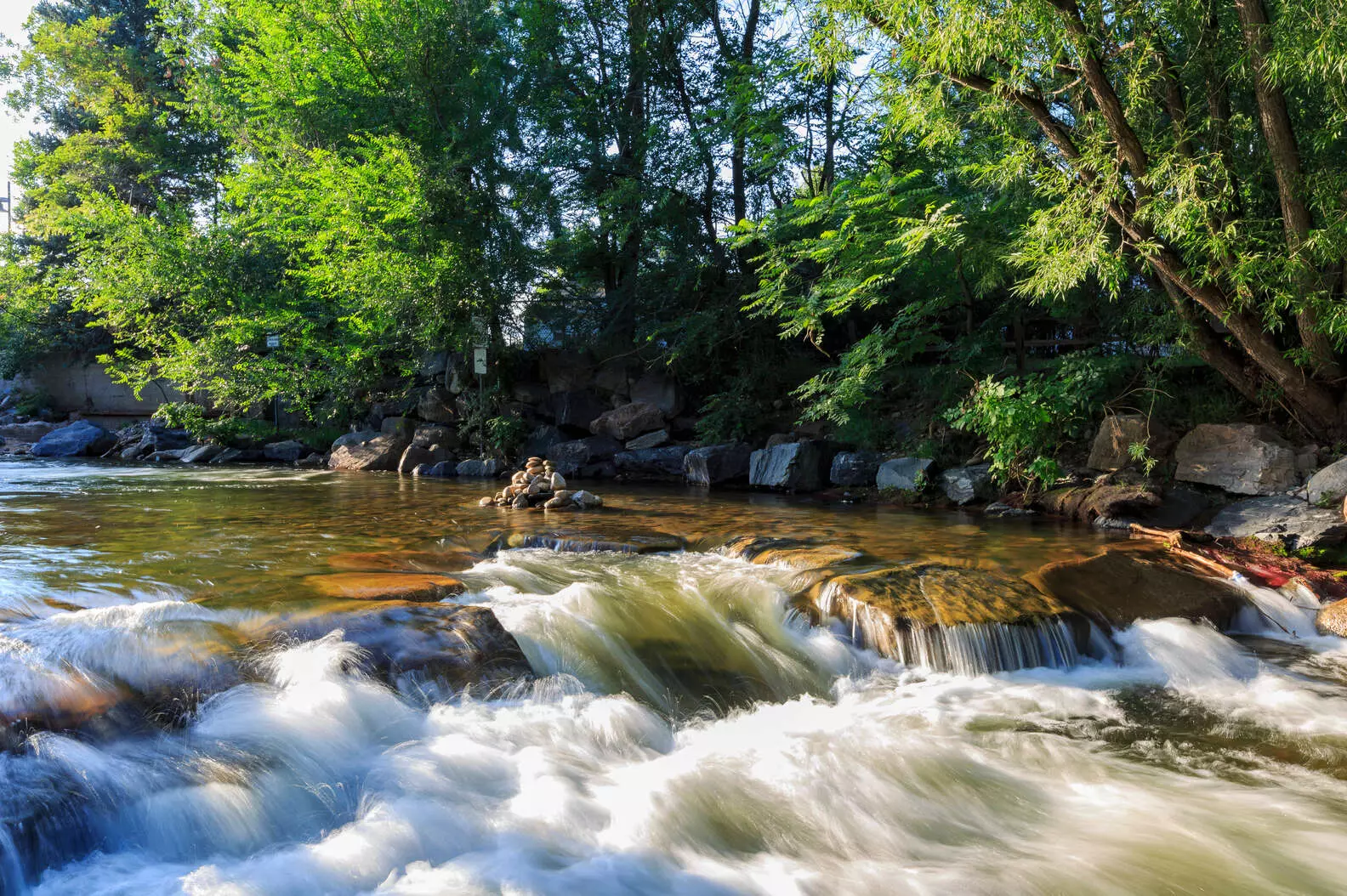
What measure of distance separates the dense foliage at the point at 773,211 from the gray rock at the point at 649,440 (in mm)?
1167

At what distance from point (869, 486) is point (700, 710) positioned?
309 inches

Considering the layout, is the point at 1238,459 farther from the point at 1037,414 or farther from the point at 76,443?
the point at 76,443

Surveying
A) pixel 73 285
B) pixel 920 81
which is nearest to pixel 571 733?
pixel 920 81

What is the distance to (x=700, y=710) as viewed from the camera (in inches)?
162

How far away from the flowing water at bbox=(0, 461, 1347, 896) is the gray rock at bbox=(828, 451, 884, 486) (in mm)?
5763

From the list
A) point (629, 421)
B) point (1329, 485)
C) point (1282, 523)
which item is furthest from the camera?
point (629, 421)

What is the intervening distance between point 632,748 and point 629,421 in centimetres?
1171

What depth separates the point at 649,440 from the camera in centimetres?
1482

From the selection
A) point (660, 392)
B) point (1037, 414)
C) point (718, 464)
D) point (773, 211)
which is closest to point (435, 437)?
point (660, 392)

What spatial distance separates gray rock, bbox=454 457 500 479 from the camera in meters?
13.9

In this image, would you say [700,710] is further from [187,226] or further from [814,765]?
[187,226]

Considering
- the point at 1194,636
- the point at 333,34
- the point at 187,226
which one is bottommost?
the point at 1194,636

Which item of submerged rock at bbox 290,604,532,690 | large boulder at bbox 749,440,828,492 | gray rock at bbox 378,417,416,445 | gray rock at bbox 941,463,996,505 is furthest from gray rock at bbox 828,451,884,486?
gray rock at bbox 378,417,416,445

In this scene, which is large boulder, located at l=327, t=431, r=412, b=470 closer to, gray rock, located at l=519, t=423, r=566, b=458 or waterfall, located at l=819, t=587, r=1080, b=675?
gray rock, located at l=519, t=423, r=566, b=458
